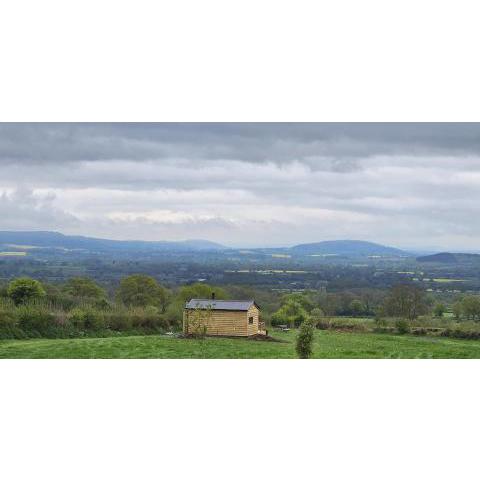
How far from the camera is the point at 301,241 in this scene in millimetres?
15578

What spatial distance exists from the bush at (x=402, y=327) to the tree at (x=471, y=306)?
40.1 inches

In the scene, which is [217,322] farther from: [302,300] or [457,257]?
[457,257]

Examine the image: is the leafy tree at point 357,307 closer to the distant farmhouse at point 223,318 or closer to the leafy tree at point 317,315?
the leafy tree at point 317,315

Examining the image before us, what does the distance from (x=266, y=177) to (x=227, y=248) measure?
4.74 ft

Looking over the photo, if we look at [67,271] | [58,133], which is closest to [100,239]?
[67,271]

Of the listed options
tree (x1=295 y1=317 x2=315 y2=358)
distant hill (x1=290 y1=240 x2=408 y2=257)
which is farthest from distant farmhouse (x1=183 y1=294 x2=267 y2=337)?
distant hill (x1=290 y1=240 x2=408 y2=257)

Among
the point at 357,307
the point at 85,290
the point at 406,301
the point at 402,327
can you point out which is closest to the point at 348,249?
the point at 357,307

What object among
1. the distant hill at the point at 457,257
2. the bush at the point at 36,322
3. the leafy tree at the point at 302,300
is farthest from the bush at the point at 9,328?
the distant hill at the point at 457,257

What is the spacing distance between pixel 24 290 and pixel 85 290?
3.48 feet

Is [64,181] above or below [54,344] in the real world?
above

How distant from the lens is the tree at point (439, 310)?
49.4 feet

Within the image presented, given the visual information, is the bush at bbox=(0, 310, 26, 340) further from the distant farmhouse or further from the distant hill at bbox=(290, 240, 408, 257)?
the distant hill at bbox=(290, 240, 408, 257)
